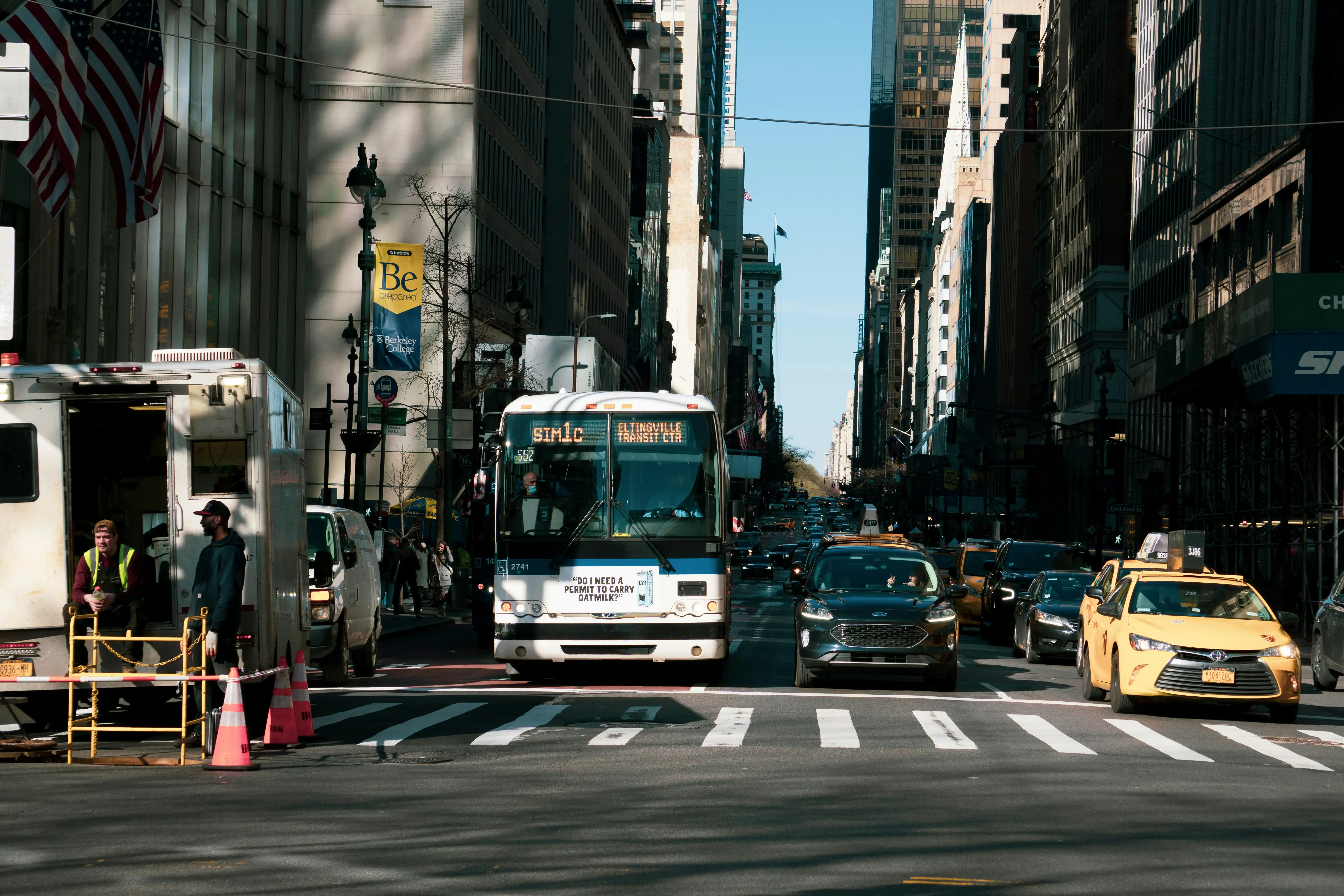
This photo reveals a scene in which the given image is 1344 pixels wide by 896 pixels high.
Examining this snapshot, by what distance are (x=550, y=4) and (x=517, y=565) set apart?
81.3 metres

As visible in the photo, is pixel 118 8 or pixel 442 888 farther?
pixel 118 8

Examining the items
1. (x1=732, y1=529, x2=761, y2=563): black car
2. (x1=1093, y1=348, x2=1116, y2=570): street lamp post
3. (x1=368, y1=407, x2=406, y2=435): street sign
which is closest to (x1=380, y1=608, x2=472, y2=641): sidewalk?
(x1=368, y1=407, x2=406, y2=435): street sign

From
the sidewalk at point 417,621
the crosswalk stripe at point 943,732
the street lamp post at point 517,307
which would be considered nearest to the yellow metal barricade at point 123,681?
the crosswalk stripe at point 943,732

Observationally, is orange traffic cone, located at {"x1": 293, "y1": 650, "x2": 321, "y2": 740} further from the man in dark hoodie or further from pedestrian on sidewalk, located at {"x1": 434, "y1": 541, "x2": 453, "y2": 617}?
pedestrian on sidewalk, located at {"x1": 434, "y1": 541, "x2": 453, "y2": 617}

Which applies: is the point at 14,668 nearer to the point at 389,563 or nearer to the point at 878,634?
the point at 878,634

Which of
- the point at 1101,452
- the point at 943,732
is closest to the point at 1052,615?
the point at 943,732

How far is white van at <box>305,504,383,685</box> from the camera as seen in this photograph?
822 inches

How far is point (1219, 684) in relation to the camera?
728 inches

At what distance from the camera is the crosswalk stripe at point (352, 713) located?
16609 mm

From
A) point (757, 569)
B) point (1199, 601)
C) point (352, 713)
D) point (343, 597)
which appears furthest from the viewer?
A: point (757, 569)

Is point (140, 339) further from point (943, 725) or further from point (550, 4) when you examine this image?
point (550, 4)

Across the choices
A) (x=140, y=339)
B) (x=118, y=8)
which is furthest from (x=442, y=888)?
(x=140, y=339)

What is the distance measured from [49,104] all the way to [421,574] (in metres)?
20.9

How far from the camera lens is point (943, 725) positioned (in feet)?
55.8
